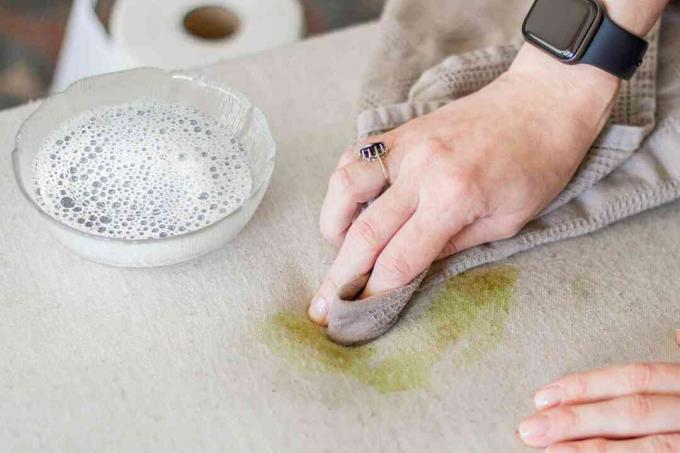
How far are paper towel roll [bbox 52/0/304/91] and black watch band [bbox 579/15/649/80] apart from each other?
1.42ft

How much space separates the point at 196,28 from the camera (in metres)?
1.09

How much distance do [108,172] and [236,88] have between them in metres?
0.20

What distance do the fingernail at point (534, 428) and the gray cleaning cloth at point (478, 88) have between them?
14 cm

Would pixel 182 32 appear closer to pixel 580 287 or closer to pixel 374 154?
pixel 374 154

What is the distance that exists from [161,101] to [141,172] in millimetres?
93

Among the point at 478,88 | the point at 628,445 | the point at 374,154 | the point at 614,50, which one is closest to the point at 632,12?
the point at 614,50

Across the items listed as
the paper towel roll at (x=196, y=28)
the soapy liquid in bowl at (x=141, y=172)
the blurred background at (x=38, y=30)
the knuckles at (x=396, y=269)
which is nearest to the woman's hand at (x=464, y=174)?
the knuckles at (x=396, y=269)

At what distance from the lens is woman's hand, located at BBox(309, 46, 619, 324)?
2.36ft

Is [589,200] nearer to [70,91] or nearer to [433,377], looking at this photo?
[433,377]

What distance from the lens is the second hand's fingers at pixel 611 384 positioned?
659 millimetres

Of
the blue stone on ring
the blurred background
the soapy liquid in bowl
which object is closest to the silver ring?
the blue stone on ring

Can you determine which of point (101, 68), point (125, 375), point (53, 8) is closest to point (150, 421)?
point (125, 375)

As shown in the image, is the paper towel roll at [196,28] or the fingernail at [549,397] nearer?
the fingernail at [549,397]

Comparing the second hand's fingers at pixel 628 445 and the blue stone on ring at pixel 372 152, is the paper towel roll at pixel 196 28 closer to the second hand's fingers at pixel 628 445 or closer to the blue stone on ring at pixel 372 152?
the blue stone on ring at pixel 372 152
